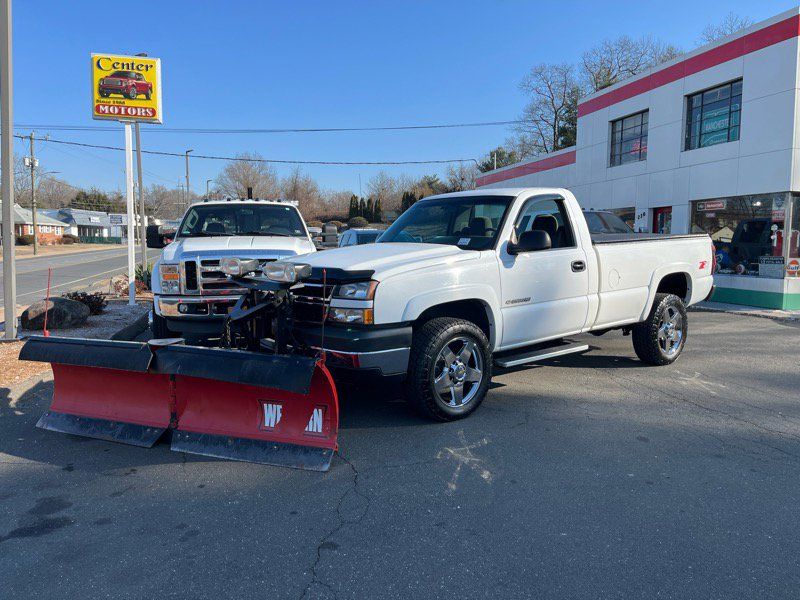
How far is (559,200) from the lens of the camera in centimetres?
640

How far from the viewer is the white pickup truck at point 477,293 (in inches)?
189

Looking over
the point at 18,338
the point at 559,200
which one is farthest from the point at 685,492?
the point at 18,338

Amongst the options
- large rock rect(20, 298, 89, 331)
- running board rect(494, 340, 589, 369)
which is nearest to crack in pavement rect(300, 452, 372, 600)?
running board rect(494, 340, 589, 369)

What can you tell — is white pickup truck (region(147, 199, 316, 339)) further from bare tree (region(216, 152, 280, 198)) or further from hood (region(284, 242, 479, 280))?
bare tree (region(216, 152, 280, 198))

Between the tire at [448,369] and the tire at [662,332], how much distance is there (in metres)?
2.86

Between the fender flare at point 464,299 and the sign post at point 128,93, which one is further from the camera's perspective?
the sign post at point 128,93

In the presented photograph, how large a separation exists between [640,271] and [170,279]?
540 centimetres

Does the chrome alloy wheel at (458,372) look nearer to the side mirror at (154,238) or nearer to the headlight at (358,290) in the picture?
the headlight at (358,290)

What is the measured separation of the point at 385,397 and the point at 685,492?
293 cm

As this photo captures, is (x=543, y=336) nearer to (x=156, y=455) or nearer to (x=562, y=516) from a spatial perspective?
(x=562, y=516)

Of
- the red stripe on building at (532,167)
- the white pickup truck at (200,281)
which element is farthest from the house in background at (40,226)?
the white pickup truck at (200,281)

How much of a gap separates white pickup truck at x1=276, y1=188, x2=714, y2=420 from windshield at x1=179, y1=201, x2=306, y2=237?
2.99m

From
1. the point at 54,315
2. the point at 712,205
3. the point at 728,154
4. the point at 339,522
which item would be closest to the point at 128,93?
the point at 54,315

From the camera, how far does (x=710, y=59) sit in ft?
49.6
